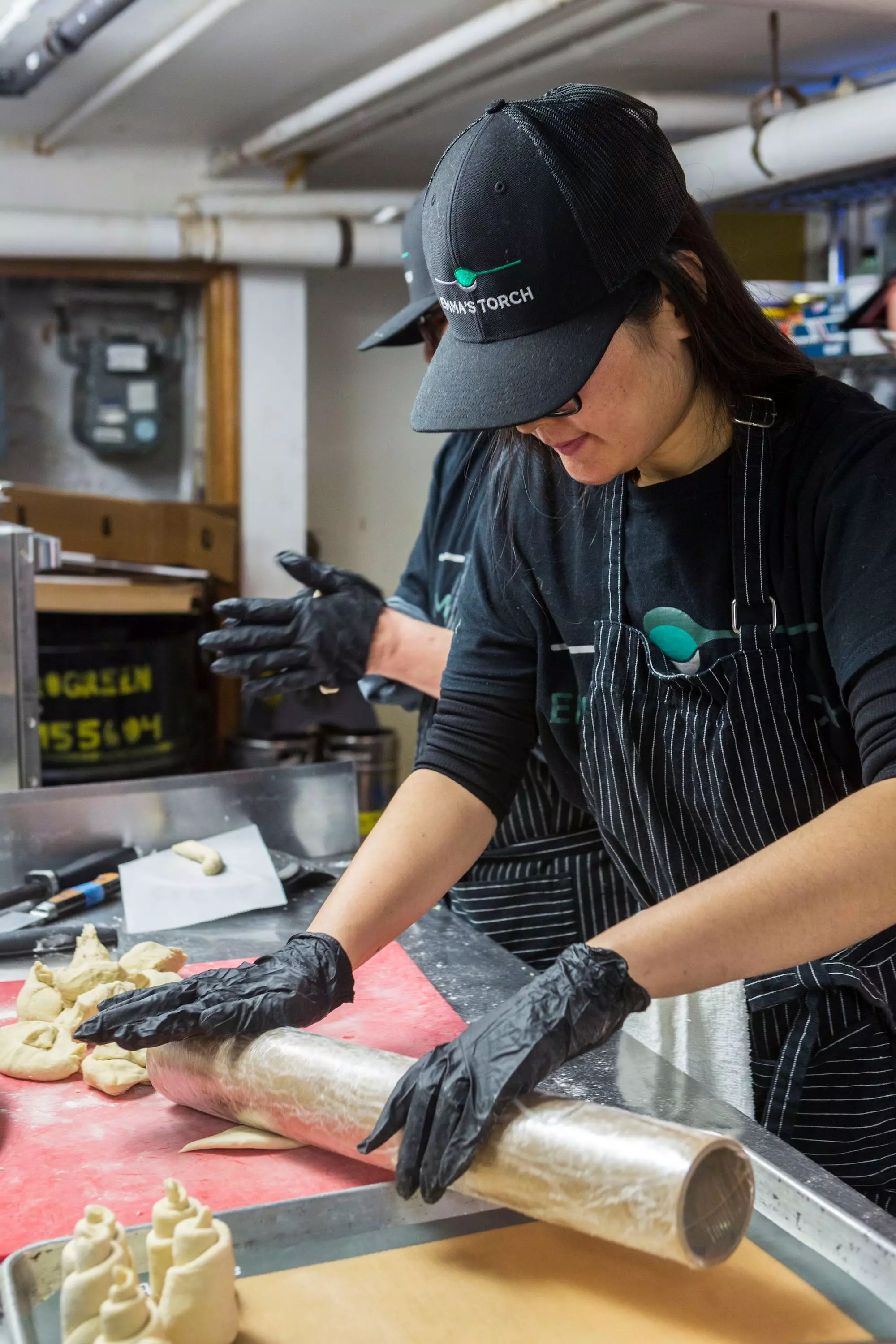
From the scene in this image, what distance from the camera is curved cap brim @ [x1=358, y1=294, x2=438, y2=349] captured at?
1.94 m

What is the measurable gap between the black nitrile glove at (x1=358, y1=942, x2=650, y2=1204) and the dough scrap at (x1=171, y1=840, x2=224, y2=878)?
837mm

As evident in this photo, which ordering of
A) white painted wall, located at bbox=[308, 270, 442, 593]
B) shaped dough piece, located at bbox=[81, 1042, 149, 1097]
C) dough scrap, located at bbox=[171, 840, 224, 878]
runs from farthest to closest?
white painted wall, located at bbox=[308, 270, 442, 593], dough scrap, located at bbox=[171, 840, 224, 878], shaped dough piece, located at bbox=[81, 1042, 149, 1097]

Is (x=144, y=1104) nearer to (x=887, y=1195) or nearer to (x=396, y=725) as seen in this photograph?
(x=887, y=1195)

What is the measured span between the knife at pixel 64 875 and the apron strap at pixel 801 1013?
3.12 feet

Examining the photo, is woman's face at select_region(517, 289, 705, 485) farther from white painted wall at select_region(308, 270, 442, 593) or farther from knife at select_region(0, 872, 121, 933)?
white painted wall at select_region(308, 270, 442, 593)

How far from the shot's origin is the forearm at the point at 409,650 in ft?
6.31

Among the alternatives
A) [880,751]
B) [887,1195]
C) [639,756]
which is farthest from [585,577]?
[887,1195]

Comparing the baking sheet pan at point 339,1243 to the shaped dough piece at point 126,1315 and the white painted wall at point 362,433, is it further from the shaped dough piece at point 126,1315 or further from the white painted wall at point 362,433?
the white painted wall at point 362,433

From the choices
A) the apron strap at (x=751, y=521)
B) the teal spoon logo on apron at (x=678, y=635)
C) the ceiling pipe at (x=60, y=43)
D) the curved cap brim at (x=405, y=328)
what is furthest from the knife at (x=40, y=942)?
the ceiling pipe at (x=60, y=43)

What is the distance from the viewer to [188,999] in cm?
115

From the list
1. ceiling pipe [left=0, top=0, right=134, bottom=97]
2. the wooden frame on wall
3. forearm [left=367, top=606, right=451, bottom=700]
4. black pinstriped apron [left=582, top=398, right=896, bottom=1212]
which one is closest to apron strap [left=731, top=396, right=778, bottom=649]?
black pinstriped apron [left=582, top=398, right=896, bottom=1212]

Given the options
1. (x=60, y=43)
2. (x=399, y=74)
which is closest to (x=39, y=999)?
(x=60, y=43)

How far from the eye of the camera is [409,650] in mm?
1936

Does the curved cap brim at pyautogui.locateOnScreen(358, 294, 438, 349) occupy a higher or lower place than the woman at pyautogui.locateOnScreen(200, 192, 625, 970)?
higher
